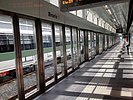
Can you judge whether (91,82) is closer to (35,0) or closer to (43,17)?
(43,17)

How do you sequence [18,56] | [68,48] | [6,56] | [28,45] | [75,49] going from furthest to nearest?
[75,49] → [68,48] → [28,45] → [6,56] → [18,56]

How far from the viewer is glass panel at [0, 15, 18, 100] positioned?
13.2ft

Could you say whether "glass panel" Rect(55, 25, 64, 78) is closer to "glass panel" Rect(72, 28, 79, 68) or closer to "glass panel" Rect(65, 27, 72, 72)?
"glass panel" Rect(65, 27, 72, 72)

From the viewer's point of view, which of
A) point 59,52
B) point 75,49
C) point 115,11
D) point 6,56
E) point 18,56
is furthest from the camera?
point 115,11

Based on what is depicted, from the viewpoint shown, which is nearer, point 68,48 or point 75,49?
point 68,48

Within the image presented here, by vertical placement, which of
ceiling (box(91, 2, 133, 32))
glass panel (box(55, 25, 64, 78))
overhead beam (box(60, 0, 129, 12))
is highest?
ceiling (box(91, 2, 133, 32))

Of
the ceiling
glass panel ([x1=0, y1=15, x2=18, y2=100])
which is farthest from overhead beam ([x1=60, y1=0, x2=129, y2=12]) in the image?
the ceiling

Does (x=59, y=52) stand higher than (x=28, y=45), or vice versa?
(x=28, y=45)

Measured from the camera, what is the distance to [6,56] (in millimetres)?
4039

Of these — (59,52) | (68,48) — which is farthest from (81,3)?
(68,48)

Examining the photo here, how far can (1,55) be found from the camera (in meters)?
4.00

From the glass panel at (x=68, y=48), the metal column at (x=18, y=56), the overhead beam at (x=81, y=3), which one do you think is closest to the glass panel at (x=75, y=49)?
the glass panel at (x=68, y=48)

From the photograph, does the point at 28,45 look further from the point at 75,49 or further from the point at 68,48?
the point at 75,49

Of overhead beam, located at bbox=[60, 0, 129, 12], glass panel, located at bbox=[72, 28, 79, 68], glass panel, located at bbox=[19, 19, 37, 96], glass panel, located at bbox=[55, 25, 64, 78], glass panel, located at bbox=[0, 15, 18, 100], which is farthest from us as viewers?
glass panel, located at bbox=[72, 28, 79, 68]
